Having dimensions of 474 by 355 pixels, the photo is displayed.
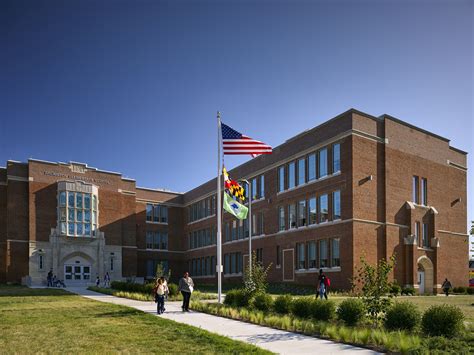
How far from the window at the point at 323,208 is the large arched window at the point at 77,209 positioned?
30392mm

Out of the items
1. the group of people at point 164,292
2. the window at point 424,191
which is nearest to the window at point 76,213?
the window at point 424,191

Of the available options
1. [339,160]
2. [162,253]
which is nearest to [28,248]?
[162,253]

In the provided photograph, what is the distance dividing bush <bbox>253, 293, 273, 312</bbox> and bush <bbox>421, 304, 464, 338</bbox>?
8220 millimetres

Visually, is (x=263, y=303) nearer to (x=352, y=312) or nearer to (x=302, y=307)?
(x=302, y=307)

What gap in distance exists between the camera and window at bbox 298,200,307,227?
40.8 m

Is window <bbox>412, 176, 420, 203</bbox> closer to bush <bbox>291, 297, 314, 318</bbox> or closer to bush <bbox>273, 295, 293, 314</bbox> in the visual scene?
bush <bbox>273, 295, 293, 314</bbox>

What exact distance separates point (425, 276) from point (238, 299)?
23266 millimetres

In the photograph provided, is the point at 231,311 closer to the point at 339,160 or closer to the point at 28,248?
the point at 339,160

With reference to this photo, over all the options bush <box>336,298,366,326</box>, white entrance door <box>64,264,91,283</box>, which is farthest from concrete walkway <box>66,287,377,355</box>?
white entrance door <box>64,264,91,283</box>

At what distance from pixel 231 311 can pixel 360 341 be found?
295 inches

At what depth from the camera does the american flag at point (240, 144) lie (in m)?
23.8

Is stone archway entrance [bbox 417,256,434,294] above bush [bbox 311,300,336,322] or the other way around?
the other way around

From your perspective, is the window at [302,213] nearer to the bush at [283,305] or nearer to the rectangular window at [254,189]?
the rectangular window at [254,189]

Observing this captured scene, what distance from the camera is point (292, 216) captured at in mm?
42625
